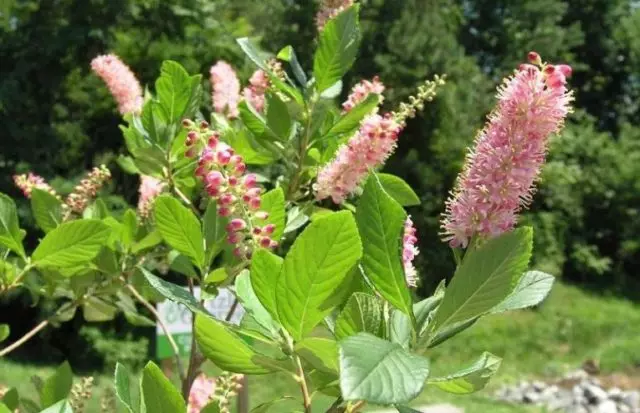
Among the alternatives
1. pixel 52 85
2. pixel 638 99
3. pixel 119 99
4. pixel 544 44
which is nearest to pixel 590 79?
pixel 638 99

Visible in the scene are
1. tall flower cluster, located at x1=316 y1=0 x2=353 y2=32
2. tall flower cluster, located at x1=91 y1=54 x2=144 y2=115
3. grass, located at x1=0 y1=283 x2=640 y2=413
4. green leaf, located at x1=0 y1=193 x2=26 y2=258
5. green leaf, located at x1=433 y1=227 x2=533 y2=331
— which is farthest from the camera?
grass, located at x1=0 y1=283 x2=640 y2=413

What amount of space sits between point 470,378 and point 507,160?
115 mm

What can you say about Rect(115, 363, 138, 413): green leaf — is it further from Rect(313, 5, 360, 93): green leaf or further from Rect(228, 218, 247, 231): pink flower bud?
Rect(313, 5, 360, 93): green leaf

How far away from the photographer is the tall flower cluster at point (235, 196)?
0.55 m

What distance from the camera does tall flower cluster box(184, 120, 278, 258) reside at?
0.55m

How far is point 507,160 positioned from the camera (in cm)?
46

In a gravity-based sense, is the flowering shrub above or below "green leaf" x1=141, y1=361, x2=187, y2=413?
above

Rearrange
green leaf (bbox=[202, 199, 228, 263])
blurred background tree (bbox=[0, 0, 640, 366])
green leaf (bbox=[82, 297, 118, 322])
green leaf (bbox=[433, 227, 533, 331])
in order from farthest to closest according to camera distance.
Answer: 1. blurred background tree (bbox=[0, 0, 640, 366])
2. green leaf (bbox=[82, 297, 118, 322])
3. green leaf (bbox=[202, 199, 228, 263])
4. green leaf (bbox=[433, 227, 533, 331])

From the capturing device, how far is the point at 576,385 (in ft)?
23.6

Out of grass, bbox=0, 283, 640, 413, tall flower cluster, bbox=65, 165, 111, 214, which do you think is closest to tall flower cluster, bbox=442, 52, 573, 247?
tall flower cluster, bbox=65, 165, 111, 214

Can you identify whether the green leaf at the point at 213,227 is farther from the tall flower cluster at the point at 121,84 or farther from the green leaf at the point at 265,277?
the tall flower cluster at the point at 121,84

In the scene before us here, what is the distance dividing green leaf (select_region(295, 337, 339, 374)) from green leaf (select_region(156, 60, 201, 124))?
0.45m

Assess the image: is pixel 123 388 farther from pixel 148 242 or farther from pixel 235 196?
pixel 148 242

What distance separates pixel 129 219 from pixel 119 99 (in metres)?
0.20
